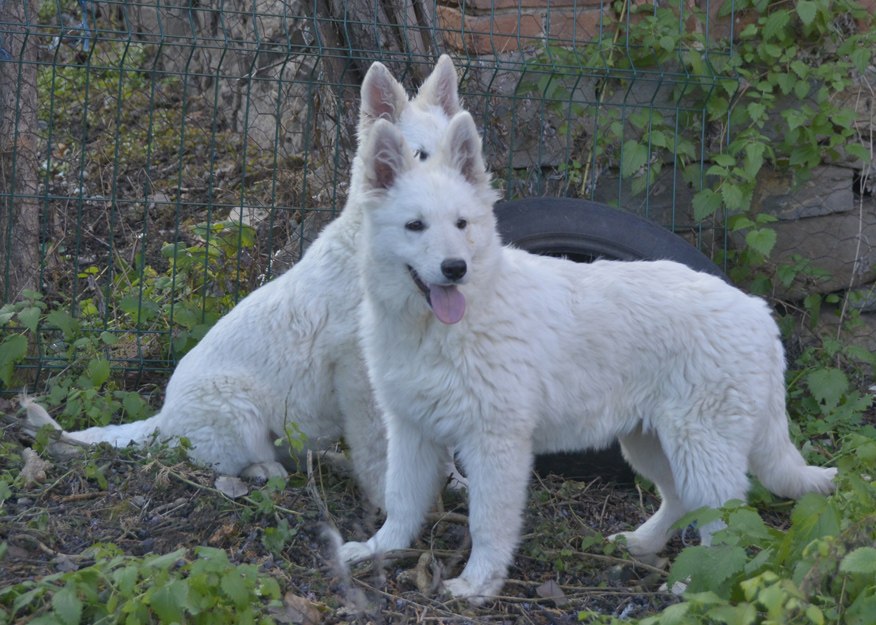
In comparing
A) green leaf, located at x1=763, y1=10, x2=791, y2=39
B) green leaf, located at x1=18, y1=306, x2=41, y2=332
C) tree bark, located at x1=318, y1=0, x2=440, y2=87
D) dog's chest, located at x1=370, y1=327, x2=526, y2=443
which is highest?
green leaf, located at x1=763, y1=10, x2=791, y2=39

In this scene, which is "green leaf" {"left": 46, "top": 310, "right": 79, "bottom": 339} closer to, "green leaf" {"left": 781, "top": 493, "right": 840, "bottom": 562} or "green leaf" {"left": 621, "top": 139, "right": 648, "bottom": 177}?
Answer: "green leaf" {"left": 621, "top": 139, "right": 648, "bottom": 177}

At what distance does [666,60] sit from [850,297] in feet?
6.24

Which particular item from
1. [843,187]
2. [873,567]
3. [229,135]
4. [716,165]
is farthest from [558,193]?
[873,567]

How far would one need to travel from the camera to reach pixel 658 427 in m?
4.24

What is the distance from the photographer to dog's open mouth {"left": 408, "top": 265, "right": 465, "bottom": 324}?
12.8 feet

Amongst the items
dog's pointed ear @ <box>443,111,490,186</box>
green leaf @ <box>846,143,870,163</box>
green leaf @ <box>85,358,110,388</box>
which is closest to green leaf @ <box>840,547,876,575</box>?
dog's pointed ear @ <box>443,111,490,186</box>

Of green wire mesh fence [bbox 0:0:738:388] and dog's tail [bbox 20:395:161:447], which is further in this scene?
green wire mesh fence [bbox 0:0:738:388]

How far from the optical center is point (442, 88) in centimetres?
534

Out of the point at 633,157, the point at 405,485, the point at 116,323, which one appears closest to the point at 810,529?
the point at 405,485

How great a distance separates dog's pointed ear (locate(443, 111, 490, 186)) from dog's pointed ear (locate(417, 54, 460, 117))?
1.35 metres

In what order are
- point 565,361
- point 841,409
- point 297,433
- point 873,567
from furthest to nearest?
point 841,409 < point 297,433 < point 565,361 < point 873,567

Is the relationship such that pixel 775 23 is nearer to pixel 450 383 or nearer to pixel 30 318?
pixel 450 383

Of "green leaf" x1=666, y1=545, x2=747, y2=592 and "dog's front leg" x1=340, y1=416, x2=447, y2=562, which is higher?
"green leaf" x1=666, y1=545, x2=747, y2=592

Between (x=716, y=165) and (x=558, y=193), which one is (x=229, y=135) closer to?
(x=558, y=193)
